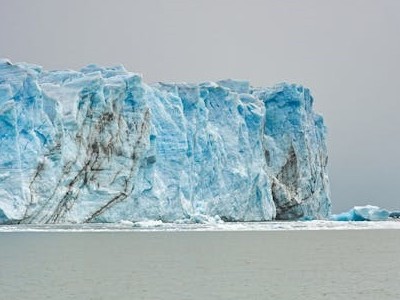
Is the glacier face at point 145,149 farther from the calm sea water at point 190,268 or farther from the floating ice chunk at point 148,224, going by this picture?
the calm sea water at point 190,268

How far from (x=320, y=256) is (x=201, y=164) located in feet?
49.0

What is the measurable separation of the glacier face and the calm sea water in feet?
10.9

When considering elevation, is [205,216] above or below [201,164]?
below

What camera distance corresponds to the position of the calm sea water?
39.0ft

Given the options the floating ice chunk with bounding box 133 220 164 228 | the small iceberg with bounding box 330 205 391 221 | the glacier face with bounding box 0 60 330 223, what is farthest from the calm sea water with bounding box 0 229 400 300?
the small iceberg with bounding box 330 205 391 221

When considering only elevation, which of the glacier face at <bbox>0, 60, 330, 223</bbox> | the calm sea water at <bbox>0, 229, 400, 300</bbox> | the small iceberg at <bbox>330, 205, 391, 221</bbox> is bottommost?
the calm sea water at <bbox>0, 229, 400, 300</bbox>

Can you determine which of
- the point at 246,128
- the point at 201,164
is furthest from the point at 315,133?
the point at 201,164

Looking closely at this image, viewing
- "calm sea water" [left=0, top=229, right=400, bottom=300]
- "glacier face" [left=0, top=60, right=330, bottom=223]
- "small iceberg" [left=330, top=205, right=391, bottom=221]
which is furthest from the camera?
"small iceberg" [left=330, top=205, right=391, bottom=221]

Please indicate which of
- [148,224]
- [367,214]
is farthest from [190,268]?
[367,214]

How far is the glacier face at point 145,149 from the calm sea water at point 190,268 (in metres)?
3.32

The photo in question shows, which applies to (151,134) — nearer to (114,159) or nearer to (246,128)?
(114,159)

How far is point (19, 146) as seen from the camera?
1046 inches

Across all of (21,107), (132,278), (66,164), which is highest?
(21,107)

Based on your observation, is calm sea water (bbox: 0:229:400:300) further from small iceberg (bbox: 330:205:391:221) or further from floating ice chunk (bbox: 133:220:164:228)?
small iceberg (bbox: 330:205:391:221)
